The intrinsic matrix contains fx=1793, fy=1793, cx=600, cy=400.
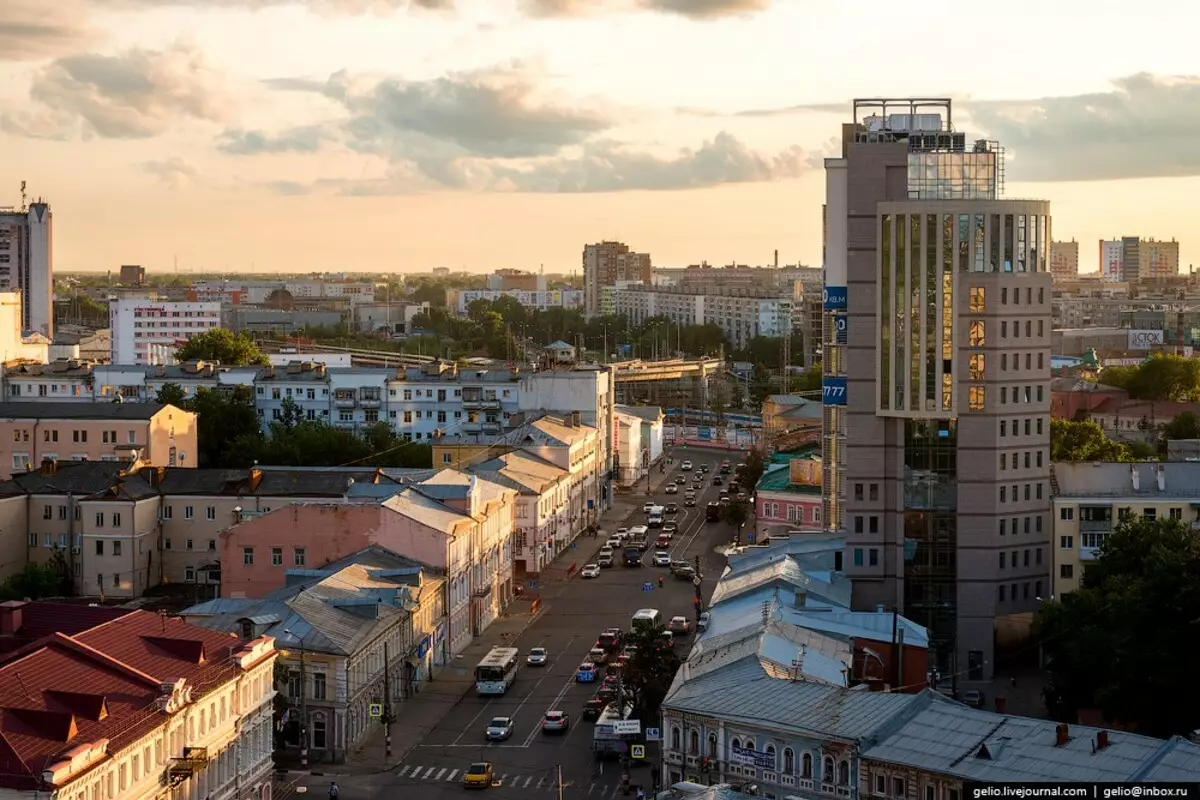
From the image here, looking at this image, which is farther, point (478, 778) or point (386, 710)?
point (386, 710)

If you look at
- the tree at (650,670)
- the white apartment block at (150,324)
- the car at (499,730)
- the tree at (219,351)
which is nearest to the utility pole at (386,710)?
the car at (499,730)

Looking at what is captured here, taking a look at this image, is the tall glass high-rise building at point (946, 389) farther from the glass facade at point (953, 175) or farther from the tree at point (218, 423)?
the tree at point (218, 423)

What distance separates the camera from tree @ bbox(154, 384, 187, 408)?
91812mm

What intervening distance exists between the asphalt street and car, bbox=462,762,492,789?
0.55 feet

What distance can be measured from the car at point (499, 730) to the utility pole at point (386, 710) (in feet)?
8.14

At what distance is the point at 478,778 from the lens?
39.6 meters

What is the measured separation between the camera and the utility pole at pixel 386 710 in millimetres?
42844

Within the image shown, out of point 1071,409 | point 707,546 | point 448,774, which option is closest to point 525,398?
point 707,546

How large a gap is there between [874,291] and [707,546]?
82.0 feet

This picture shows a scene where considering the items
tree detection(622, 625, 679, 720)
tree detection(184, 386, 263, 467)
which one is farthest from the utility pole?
tree detection(184, 386, 263, 467)

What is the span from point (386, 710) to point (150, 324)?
123m

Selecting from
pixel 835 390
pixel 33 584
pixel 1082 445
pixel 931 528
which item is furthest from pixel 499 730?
pixel 1082 445

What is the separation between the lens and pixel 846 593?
49.4 m

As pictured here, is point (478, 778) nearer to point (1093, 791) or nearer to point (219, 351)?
point (1093, 791)
